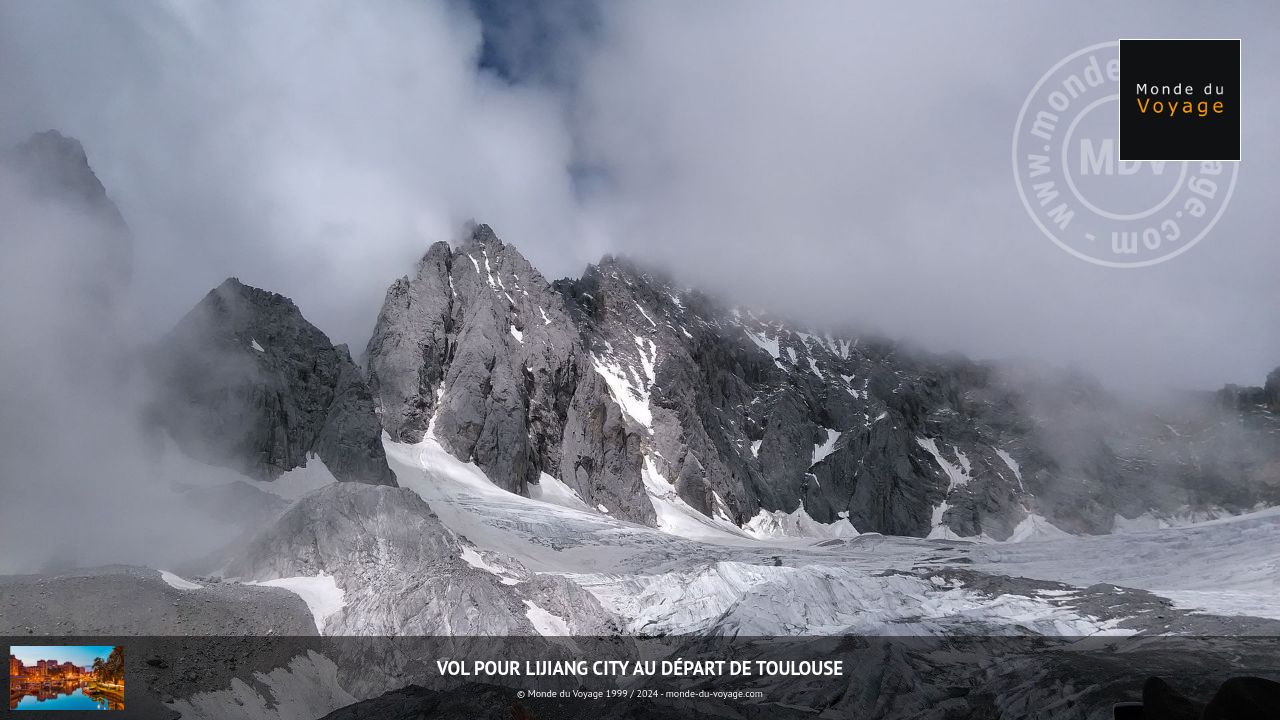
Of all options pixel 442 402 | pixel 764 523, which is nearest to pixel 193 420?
pixel 442 402

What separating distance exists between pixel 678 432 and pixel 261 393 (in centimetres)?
8442

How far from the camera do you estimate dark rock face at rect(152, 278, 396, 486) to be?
289 ft

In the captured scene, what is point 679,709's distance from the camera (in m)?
37.9

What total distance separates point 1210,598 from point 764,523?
10536 cm

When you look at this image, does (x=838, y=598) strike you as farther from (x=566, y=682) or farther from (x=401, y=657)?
(x=401, y=657)

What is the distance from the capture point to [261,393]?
92.6m

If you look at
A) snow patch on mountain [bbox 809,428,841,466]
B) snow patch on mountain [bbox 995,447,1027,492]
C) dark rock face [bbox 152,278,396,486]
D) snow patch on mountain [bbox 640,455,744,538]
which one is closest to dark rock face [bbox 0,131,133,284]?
dark rock face [bbox 152,278,396,486]

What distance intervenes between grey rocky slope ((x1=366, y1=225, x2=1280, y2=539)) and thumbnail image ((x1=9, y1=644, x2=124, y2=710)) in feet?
287

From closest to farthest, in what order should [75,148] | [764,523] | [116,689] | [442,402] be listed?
[116,689] → [75,148] → [442,402] → [764,523]

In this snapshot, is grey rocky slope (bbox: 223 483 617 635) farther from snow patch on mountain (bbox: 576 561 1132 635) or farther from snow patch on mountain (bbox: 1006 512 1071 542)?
snow patch on mountain (bbox: 1006 512 1071 542)

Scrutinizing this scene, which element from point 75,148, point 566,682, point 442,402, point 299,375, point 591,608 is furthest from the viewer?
point 442,402

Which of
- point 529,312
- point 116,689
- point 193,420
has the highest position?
point 529,312

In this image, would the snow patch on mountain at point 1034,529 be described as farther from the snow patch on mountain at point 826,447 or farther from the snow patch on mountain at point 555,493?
the snow patch on mountain at point 555,493

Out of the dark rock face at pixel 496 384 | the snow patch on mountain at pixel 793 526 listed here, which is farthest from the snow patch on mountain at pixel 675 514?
the snow patch on mountain at pixel 793 526
